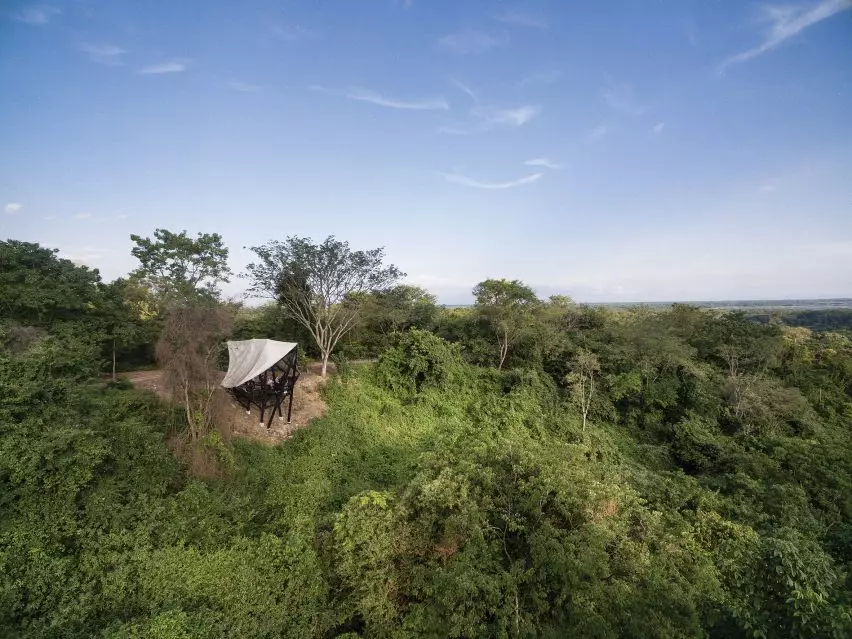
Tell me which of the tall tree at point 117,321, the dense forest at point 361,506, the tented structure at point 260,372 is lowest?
the dense forest at point 361,506

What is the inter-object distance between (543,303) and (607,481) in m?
12.6

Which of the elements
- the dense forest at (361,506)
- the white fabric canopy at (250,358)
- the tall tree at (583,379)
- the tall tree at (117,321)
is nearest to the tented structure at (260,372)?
the white fabric canopy at (250,358)

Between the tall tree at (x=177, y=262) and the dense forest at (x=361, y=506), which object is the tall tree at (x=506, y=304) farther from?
the tall tree at (x=177, y=262)

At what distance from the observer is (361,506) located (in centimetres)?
693

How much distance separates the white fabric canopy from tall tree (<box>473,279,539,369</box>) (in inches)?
446

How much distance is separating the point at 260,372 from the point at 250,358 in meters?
0.66

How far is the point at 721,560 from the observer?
6664 millimetres

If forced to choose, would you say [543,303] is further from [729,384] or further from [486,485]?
[486,485]

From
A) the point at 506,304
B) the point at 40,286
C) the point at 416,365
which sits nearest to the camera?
the point at 40,286

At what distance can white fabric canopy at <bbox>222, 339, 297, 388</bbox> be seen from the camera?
10234 mm

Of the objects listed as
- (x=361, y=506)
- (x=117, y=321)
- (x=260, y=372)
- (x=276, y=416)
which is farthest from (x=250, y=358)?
(x=117, y=321)

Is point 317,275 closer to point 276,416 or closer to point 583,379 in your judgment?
point 276,416

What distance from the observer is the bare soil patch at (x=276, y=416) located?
10.9 metres

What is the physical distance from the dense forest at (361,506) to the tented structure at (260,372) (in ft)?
3.16
